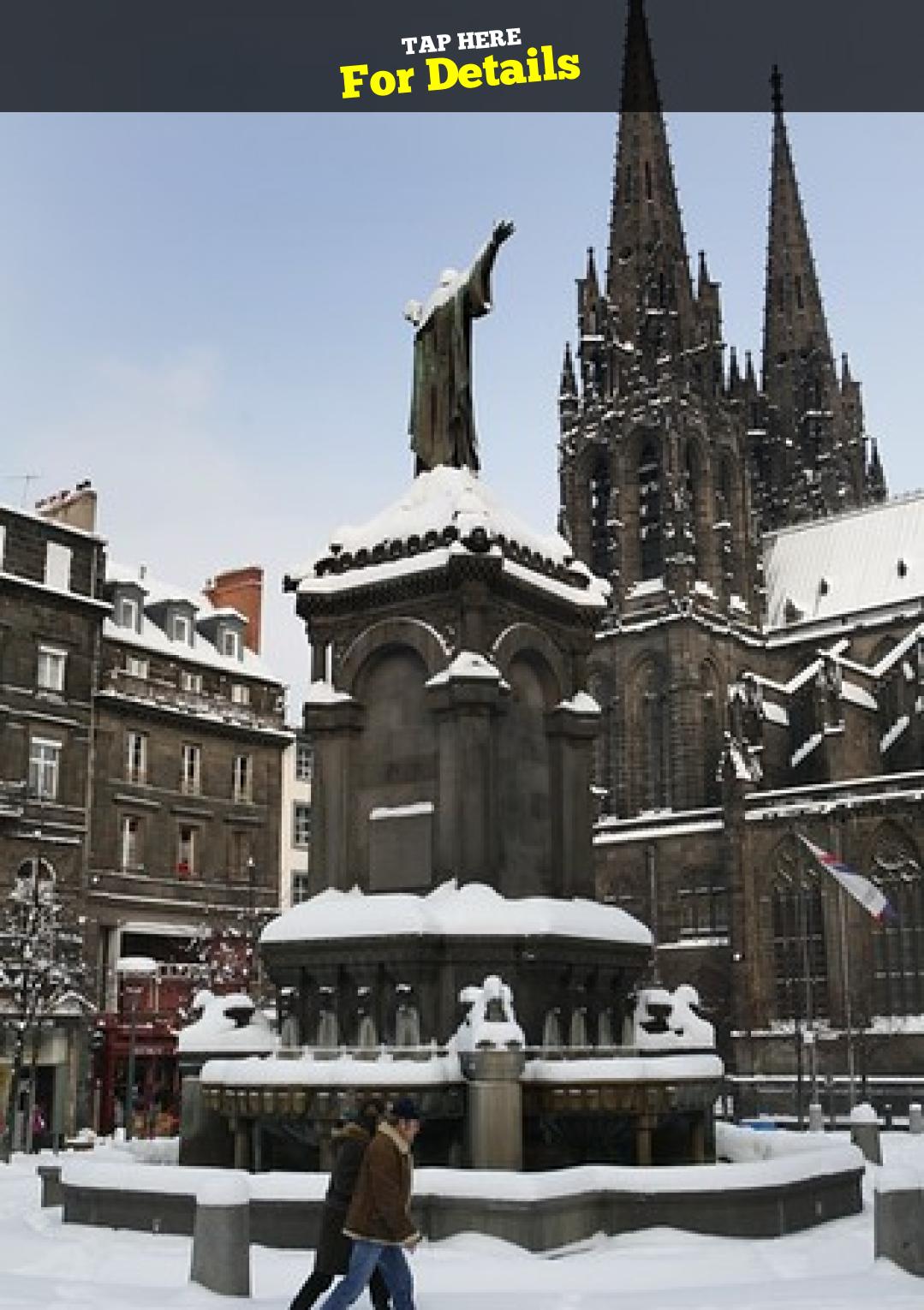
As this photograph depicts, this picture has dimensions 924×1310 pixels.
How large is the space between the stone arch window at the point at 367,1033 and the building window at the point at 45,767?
27558 mm

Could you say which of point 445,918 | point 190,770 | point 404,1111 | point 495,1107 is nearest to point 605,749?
point 190,770

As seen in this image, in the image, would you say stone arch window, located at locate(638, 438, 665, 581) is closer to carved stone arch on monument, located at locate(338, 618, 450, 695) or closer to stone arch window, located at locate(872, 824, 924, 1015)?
stone arch window, located at locate(872, 824, 924, 1015)

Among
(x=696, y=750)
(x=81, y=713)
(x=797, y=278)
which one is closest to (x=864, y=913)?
(x=696, y=750)

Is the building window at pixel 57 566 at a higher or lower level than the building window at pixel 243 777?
higher

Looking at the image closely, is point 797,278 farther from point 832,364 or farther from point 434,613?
point 434,613

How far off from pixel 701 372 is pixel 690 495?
28.3 feet

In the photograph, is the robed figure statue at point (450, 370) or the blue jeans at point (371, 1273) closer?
the blue jeans at point (371, 1273)

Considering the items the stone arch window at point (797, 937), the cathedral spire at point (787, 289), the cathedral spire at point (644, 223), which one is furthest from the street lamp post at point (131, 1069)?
the cathedral spire at point (787, 289)

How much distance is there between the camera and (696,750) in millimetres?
71062

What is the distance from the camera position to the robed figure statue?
18750mm

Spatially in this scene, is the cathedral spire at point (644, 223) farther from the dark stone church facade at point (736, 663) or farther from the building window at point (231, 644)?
the building window at point (231, 644)

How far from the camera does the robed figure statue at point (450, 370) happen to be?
18.8 meters

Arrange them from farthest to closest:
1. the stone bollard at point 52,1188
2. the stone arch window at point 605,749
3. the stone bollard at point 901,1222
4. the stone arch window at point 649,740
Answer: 1. the stone arch window at point 605,749
2. the stone arch window at point 649,740
3. the stone bollard at point 52,1188
4. the stone bollard at point 901,1222

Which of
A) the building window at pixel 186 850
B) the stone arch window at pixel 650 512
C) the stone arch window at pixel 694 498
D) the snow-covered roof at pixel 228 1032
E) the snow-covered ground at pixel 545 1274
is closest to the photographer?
the snow-covered ground at pixel 545 1274
